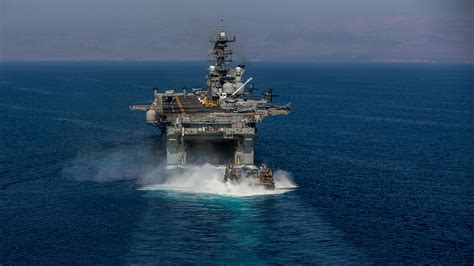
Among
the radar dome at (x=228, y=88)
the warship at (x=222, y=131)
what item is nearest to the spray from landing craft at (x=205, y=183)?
the warship at (x=222, y=131)

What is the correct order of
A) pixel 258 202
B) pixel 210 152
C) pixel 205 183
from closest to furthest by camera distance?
pixel 258 202 < pixel 205 183 < pixel 210 152

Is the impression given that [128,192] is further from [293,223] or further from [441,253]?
[441,253]

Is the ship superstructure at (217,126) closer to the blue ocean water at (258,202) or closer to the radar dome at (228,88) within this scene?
the radar dome at (228,88)

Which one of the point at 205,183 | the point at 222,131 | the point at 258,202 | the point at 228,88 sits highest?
the point at 228,88

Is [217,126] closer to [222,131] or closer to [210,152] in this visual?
[222,131]

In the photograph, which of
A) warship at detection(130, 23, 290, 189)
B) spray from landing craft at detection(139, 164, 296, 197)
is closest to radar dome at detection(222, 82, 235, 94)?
warship at detection(130, 23, 290, 189)

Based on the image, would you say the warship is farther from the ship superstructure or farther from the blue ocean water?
the blue ocean water

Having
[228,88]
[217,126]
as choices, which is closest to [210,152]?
[217,126]

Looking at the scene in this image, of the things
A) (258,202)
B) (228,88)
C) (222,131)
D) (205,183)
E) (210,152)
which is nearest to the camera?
(258,202)
